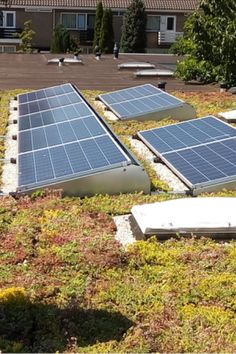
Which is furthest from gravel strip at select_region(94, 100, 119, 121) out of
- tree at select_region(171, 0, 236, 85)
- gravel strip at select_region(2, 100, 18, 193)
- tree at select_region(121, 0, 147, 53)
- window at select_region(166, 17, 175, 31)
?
window at select_region(166, 17, 175, 31)

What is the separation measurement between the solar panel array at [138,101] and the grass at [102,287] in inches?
308

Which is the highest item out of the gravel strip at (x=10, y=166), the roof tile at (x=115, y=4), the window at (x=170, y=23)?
the roof tile at (x=115, y=4)

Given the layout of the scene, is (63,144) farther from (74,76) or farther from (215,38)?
(74,76)

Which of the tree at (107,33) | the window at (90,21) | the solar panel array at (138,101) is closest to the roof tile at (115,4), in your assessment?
the window at (90,21)

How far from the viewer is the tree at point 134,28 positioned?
56.4m

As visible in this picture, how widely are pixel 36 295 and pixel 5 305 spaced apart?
0.50 meters

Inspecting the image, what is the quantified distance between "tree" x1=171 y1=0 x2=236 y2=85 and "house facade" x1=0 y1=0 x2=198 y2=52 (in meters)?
33.9

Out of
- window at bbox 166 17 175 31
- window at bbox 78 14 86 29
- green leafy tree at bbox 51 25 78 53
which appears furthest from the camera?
window at bbox 166 17 175 31

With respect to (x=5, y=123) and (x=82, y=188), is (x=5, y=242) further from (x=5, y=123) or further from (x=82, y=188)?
(x=5, y=123)

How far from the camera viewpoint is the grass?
246 inches

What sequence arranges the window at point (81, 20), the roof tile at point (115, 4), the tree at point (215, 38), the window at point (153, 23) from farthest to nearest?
the window at point (153, 23)
the window at point (81, 20)
the roof tile at point (115, 4)
the tree at point (215, 38)

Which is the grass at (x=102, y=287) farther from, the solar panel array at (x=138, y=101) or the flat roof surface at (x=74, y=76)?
the flat roof surface at (x=74, y=76)

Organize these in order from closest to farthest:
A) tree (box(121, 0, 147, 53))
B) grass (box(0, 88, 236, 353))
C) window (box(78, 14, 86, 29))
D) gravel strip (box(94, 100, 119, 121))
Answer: grass (box(0, 88, 236, 353))
gravel strip (box(94, 100, 119, 121))
tree (box(121, 0, 147, 53))
window (box(78, 14, 86, 29))

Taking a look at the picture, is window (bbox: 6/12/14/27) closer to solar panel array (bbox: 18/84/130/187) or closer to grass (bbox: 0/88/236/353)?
solar panel array (bbox: 18/84/130/187)
